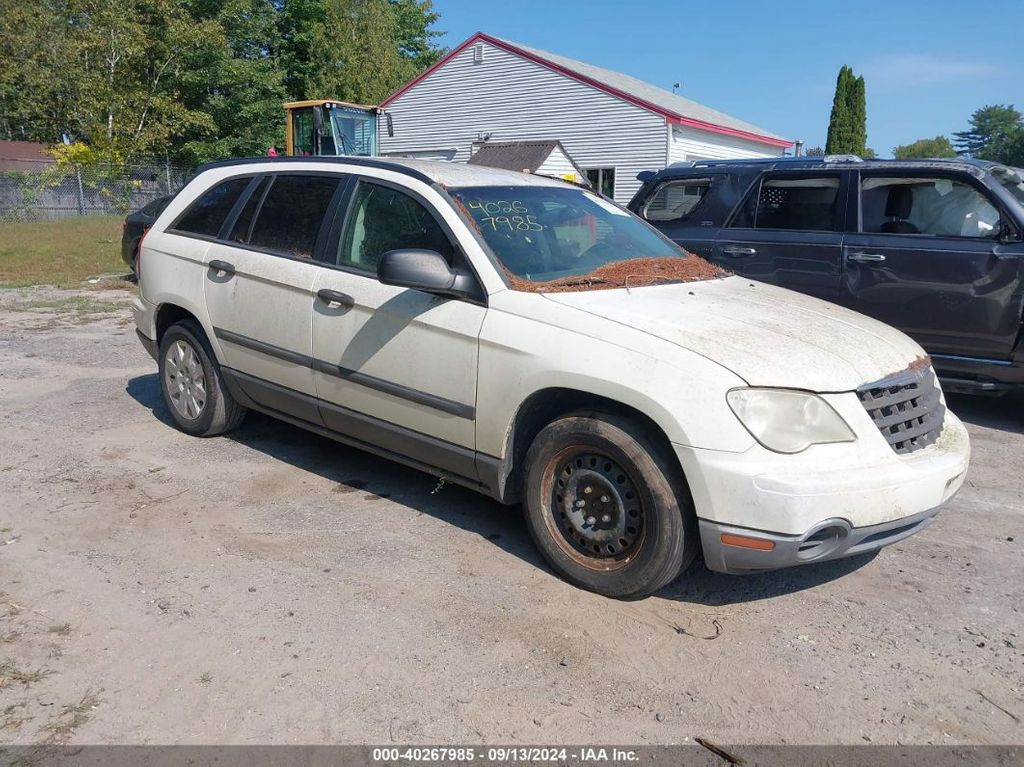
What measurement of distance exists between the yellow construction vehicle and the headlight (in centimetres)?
1968

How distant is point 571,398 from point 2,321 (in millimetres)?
8942

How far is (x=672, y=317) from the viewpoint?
3.72 metres

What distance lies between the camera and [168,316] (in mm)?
5770

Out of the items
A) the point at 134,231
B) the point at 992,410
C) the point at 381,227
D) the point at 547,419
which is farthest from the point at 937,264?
the point at 134,231

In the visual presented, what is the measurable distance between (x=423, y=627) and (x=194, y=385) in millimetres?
2945

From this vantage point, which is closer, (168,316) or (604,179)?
(168,316)

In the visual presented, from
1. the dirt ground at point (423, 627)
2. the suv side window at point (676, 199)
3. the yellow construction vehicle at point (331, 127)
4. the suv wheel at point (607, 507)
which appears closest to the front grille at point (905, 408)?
the dirt ground at point (423, 627)

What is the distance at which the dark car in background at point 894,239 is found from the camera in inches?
239

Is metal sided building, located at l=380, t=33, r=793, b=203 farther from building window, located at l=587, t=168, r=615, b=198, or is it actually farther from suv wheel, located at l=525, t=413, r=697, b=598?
suv wheel, located at l=525, t=413, r=697, b=598

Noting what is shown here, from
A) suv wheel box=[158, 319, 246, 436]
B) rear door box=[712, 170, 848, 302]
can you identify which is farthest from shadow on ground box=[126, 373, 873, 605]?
rear door box=[712, 170, 848, 302]

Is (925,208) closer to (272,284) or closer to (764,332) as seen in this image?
(764,332)

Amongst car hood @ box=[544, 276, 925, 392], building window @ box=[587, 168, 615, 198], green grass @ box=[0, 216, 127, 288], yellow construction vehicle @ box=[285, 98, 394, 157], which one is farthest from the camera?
building window @ box=[587, 168, 615, 198]

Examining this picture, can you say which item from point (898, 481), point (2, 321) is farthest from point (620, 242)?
point (2, 321)

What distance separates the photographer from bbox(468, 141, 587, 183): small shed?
22359 mm
